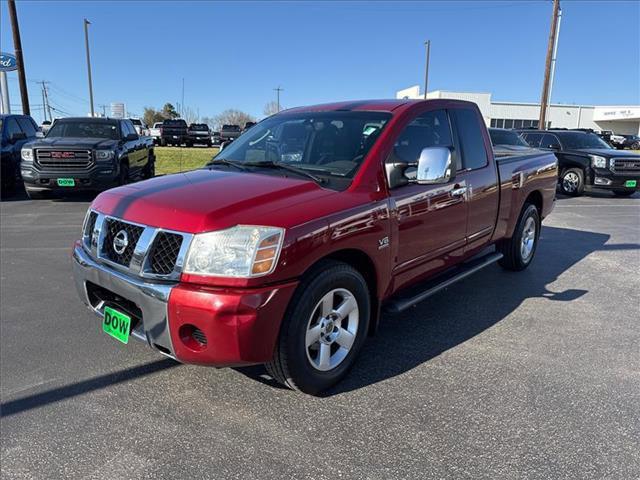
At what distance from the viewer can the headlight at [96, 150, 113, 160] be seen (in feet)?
32.3

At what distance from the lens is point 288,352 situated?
275 centimetres

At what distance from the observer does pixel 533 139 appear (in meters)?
14.3

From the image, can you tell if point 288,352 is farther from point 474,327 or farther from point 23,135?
point 23,135

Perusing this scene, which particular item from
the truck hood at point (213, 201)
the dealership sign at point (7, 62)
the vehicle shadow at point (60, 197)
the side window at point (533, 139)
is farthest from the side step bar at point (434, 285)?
the dealership sign at point (7, 62)

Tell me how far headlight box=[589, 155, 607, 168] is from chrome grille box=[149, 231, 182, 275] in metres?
12.8

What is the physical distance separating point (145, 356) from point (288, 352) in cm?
135

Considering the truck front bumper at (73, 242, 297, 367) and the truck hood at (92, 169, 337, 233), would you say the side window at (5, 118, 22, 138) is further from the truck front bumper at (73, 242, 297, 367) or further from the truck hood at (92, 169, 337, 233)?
the truck front bumper at (73, 242, 297, 367)

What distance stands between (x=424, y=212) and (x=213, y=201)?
1.62 metres

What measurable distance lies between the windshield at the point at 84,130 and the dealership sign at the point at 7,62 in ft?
28.6

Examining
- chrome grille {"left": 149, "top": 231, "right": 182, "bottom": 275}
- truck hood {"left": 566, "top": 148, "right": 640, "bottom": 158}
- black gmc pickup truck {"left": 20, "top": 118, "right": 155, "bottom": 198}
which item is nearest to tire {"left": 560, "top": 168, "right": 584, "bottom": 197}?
truck hood {"left": 566, "top": 148, "right": 640, "bottom": 158}

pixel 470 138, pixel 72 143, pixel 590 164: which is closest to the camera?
pixel 470 138

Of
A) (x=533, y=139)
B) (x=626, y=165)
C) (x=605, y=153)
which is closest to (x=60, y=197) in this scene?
(x=533, y=139)

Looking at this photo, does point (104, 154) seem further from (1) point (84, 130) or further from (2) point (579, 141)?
(2) point (579, 141)

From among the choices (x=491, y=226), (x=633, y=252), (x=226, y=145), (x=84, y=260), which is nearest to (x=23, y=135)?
(x=226, y=145)
